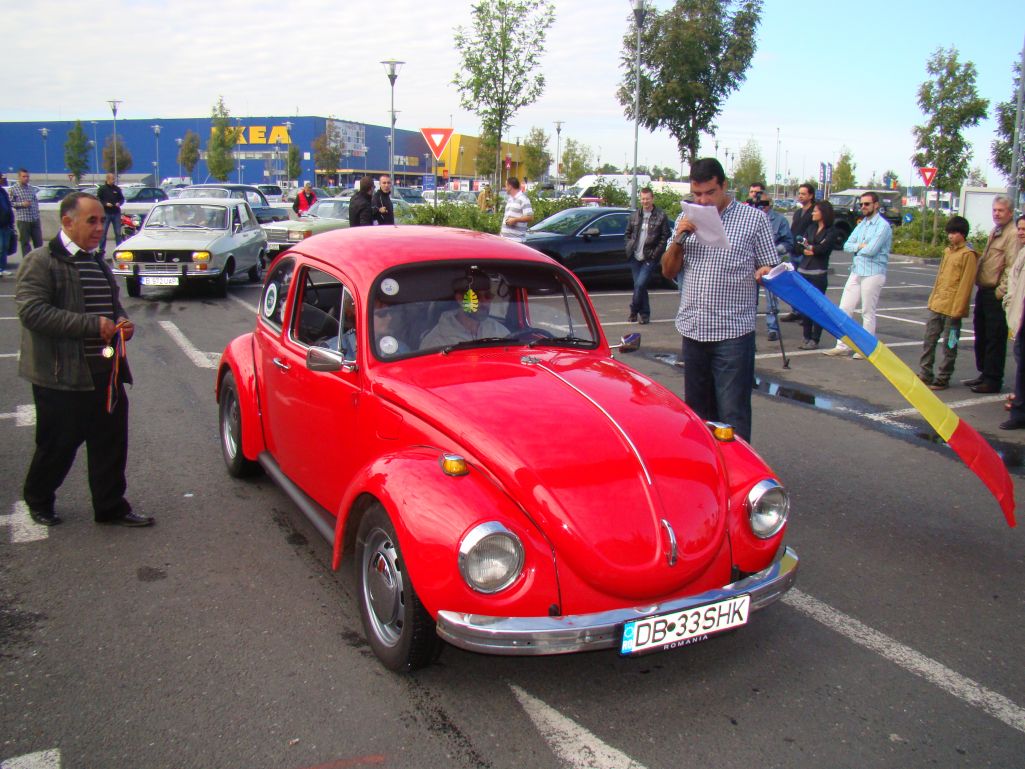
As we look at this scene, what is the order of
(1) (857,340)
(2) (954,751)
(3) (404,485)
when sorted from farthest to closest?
(1) (857,340)
(3) (404,485)
(2) (954,751)

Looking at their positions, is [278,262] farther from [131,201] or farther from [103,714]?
[131,201]

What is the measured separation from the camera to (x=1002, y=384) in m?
9.31

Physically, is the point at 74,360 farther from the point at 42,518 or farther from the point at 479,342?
the point at 479,342

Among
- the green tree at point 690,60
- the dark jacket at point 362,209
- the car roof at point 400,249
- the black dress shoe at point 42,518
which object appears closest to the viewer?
the car roof at point 400,249

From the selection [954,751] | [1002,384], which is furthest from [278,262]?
[1002,384]

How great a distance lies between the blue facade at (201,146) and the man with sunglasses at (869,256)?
8272 centimetres

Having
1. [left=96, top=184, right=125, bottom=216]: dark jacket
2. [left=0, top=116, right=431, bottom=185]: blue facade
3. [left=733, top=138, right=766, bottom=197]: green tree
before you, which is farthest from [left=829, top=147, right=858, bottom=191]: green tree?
[left=96, top=184, right=125, bottom=216]: dark jacket

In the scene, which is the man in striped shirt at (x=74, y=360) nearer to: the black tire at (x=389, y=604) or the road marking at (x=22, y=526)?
the road marking at (x=22, y=526)

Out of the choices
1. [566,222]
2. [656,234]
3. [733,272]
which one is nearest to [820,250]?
[656,234]

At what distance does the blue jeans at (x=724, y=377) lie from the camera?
16.6 feet


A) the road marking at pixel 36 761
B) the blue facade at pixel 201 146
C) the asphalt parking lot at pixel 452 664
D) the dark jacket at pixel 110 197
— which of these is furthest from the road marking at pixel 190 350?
the blue facade at pixel 201 146

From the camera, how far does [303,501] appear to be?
14.8 ft

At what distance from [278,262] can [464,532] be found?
3.08 metres

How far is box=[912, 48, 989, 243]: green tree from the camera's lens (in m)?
27.4
